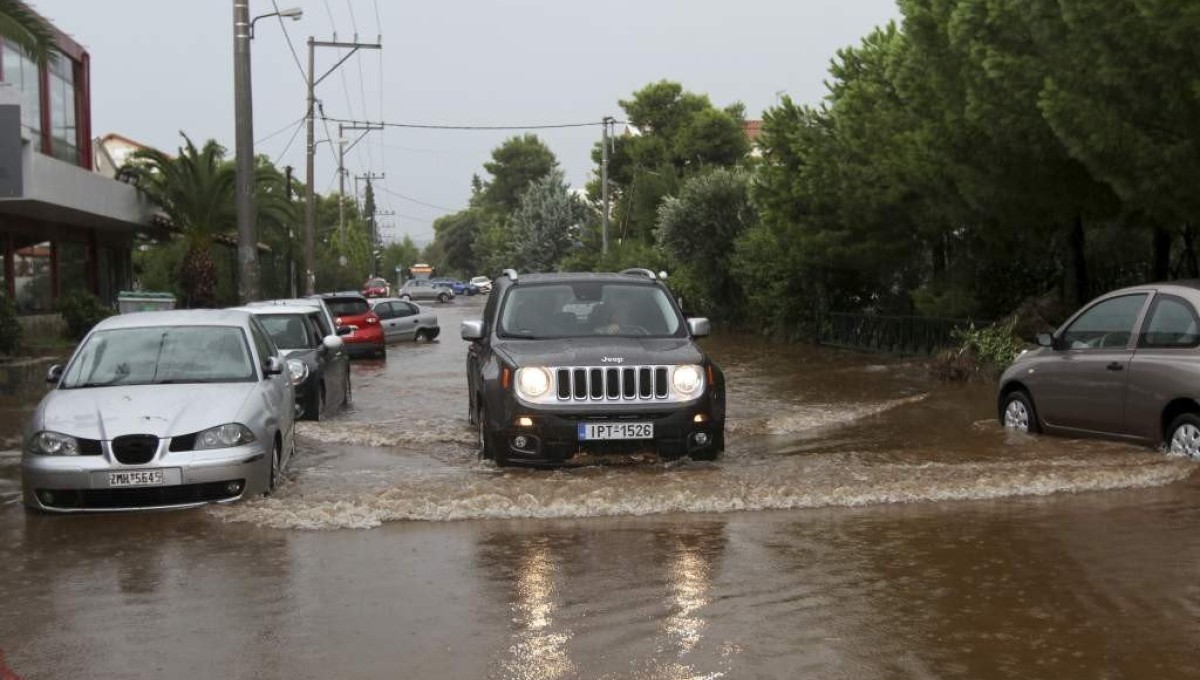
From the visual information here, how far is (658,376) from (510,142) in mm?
117606

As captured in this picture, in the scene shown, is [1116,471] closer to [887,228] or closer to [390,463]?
[390,463]

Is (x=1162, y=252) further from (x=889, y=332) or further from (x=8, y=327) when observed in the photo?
(x=8, y=327)

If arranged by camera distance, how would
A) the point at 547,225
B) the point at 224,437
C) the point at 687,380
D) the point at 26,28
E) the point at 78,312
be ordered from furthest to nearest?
1. the point at 547,225
2. the point at 78,312
3. the point at 26,28
4. the point at 687,380
5. the point at 224,437


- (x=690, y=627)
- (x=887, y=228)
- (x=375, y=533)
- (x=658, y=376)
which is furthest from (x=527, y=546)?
(x=887, y=228)

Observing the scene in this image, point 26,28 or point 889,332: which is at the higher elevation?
point 26,28

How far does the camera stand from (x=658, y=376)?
9797 mm

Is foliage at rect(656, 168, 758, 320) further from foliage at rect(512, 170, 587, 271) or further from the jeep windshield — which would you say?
foliage at rect(512, 170, 587, 271)

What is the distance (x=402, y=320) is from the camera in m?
34.4

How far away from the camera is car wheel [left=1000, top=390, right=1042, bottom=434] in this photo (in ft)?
38.7

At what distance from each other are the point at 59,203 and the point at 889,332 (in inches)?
719

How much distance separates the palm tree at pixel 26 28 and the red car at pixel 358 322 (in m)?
11.6

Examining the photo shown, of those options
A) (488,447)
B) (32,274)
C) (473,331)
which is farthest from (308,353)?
(32,274)

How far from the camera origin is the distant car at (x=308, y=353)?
14289mm

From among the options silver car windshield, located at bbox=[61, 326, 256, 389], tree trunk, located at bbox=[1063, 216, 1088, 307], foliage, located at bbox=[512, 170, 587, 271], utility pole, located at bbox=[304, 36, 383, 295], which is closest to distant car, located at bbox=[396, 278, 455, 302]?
foliage, located at bbox=[512, 170, 587, 271]
